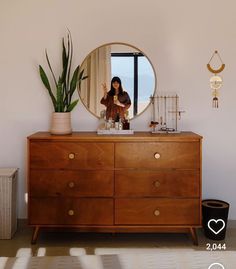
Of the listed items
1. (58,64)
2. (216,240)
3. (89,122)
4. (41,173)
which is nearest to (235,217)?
(216,240)

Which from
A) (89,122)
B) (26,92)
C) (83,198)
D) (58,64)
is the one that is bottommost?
(83,198)

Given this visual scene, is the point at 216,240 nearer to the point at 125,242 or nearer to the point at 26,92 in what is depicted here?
the point at 125,242

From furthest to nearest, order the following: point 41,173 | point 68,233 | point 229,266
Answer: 1. point 68,233
2. point 41,173
3. point 229,266

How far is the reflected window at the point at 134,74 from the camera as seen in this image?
10.0ft

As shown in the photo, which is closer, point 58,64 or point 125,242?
point 125,242

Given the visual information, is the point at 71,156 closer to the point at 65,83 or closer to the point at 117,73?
the point at 65,83

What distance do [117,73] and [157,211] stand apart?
1.27 m

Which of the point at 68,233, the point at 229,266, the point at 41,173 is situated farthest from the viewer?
the point at 68,233

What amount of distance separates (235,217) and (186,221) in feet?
2.41

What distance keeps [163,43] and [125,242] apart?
180 cm

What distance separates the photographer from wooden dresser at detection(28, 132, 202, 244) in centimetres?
266

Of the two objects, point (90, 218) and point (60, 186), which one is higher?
point (60, 186)

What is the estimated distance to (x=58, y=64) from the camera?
3.09m

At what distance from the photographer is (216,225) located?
284 centimetres
